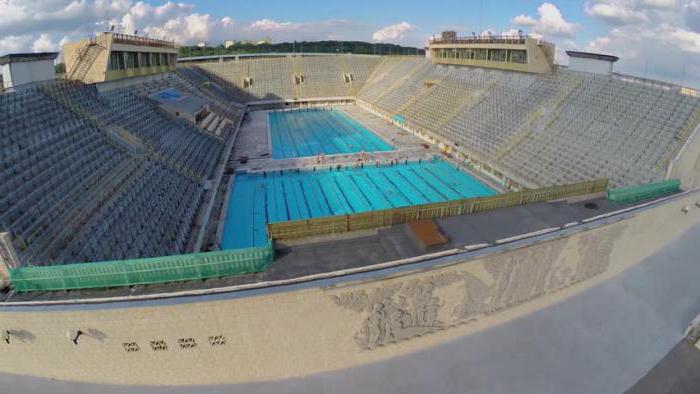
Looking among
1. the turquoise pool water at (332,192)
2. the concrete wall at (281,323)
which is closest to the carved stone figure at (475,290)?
the concrete wall at (281,323)

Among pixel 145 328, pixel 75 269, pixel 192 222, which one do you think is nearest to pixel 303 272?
pixel 145 328

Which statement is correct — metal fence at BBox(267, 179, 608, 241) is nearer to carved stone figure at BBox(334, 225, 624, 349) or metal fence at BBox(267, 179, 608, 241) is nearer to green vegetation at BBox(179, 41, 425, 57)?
carved stone figure at BBox(334, 225, 624, 349)

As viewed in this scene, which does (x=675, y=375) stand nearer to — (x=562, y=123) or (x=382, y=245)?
(x=382, y=245)

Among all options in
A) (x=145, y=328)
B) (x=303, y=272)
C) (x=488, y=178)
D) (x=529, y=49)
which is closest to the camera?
(x=145, y=328)

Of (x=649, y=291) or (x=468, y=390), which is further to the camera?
(x=649, y=291)

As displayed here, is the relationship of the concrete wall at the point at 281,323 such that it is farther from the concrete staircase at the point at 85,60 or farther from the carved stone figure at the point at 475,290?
the concrete staircase at the point at 85,60

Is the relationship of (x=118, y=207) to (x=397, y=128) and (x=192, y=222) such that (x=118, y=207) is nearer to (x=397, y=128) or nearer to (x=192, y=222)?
(x=192, y=222)
